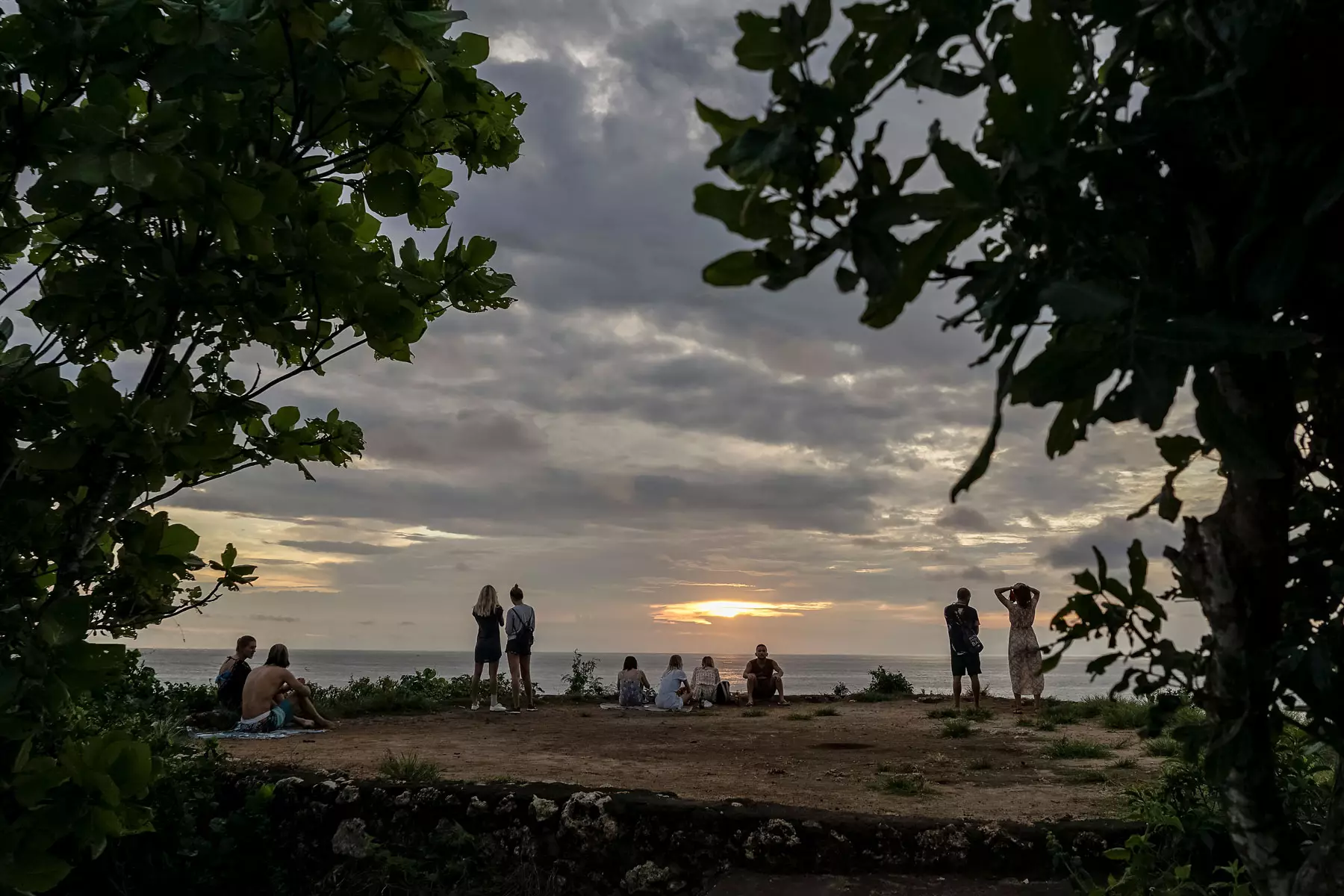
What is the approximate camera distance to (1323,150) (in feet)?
3.74

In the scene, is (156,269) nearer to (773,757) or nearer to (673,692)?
(773,757)

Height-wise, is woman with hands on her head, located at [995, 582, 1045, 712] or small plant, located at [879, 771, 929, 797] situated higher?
woman with hands on her head, located at [995, 582, 1045, 712]

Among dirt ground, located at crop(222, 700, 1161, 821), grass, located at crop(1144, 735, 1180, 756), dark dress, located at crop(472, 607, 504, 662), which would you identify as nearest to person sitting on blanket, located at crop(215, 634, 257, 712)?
dirt ground, located at crop(222, 700, 1161, 821)

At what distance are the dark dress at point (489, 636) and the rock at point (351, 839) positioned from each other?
7.11 m

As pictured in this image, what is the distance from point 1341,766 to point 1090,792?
5.88 m

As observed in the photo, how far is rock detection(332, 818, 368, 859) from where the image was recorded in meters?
5.93

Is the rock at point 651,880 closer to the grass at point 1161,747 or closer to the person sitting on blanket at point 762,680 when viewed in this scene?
the grass at point 1161,747

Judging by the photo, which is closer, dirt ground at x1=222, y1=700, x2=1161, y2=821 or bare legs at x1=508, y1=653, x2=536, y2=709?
dirt ground at x1=222, y1=700, x2=1161, y2=821

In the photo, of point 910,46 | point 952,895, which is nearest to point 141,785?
point 910,46

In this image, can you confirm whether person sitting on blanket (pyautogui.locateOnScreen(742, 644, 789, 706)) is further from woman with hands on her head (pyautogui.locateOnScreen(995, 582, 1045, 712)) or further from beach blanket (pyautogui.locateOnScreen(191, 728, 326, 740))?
beach blanket (pyautogui.locateOnScreen(191, 728, 326, 740))

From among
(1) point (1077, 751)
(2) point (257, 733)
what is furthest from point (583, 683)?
(1) point (1077, 751)

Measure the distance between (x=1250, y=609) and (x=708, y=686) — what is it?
1430 centimetres

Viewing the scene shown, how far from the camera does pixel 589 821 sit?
5.52 m

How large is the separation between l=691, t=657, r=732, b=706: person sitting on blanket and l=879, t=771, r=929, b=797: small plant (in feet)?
26.3
